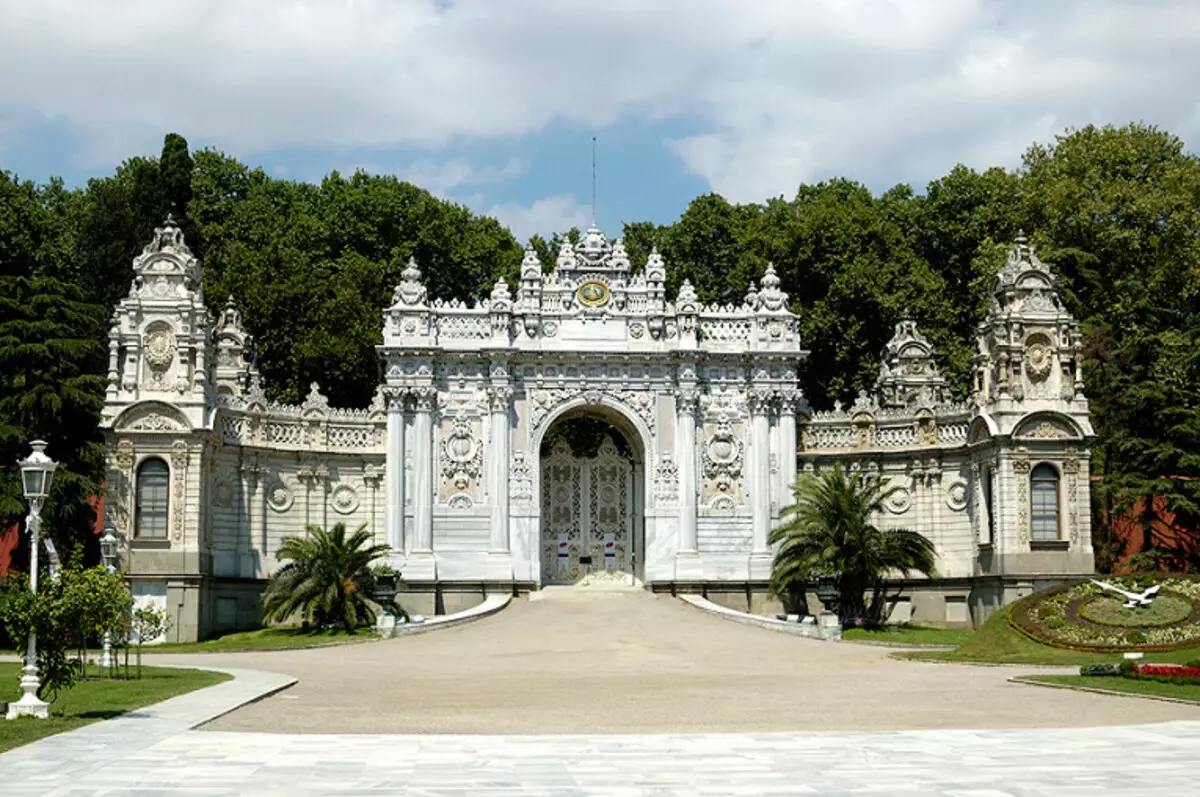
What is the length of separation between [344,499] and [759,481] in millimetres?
14068

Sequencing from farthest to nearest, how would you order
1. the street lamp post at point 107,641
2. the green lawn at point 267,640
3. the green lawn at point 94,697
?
the green lawn at point 267,640, the street lamp post at point 107,641, the green lawn at point 94,697

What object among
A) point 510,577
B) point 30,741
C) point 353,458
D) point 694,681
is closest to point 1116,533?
point 510,577

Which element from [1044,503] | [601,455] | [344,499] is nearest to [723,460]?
[601,455]

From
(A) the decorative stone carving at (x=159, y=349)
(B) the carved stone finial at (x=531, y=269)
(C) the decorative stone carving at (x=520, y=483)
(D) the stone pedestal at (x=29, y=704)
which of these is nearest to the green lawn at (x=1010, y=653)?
(C) the decorative stone carving at (x=520, y=483)

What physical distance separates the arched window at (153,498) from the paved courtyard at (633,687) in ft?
32.8

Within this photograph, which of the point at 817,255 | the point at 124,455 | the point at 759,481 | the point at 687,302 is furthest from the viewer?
the point at 817,255

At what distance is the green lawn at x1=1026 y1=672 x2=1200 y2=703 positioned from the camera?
995 inches

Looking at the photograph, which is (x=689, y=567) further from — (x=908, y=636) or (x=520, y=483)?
(x=908, y=636)

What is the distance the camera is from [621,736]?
2031 cm

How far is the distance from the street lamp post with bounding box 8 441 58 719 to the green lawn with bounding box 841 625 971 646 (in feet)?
83.1

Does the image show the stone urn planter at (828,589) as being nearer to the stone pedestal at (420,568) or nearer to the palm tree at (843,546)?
the palm tree at (843,546)

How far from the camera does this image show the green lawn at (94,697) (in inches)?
796

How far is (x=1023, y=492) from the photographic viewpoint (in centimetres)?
4928

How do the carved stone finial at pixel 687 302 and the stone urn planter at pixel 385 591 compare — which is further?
the carved stone finial at pixel 687 302
